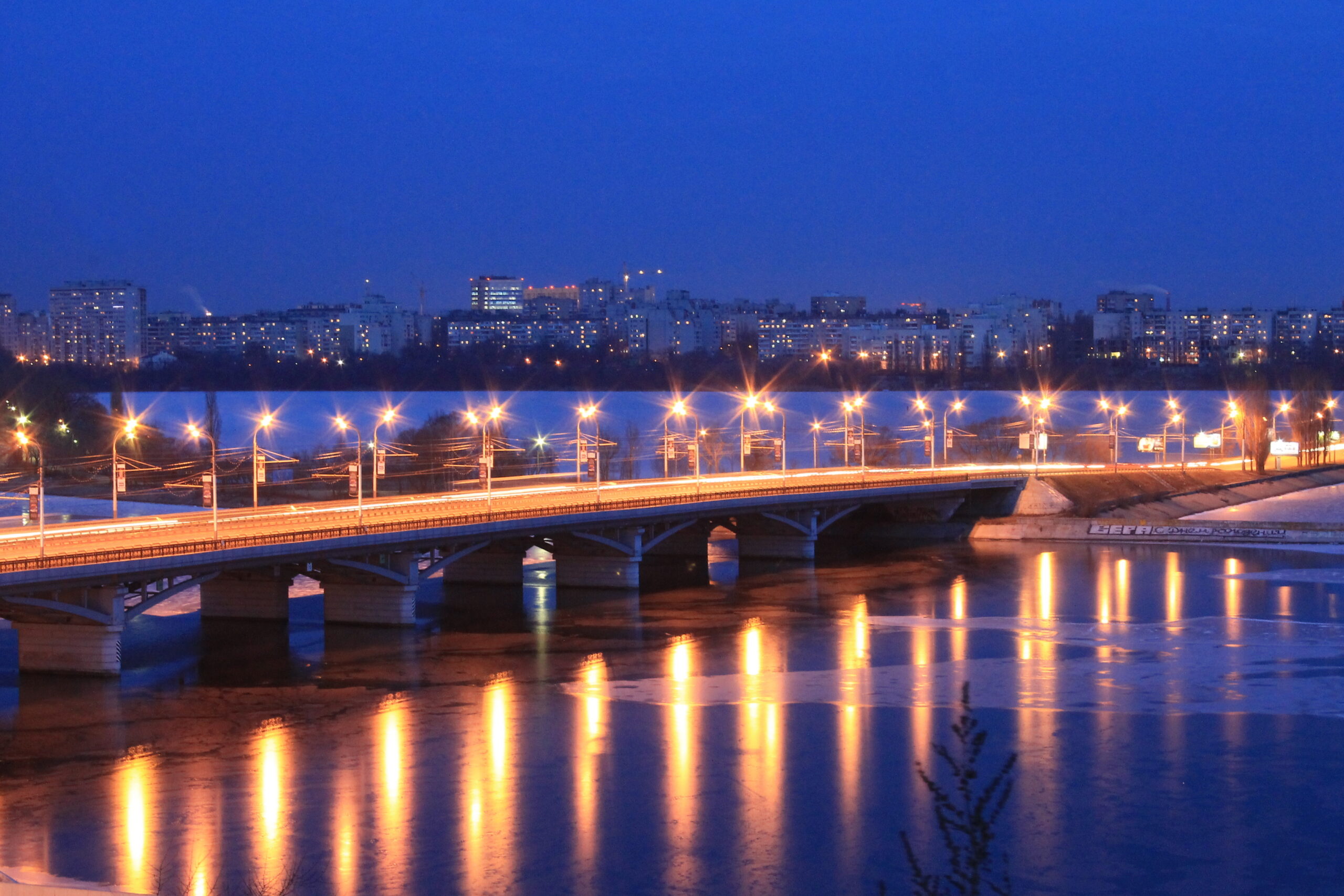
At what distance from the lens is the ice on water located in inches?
1030

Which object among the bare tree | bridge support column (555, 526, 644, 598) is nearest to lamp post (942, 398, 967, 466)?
the bare tree

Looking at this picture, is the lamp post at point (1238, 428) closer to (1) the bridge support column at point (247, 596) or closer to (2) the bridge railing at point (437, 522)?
(2) the bridge railing at point (437, 522)

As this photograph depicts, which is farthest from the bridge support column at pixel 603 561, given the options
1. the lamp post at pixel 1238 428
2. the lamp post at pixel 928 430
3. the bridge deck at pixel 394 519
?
the lamp post at pixel 1238 428

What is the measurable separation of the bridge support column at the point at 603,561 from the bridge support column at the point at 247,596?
9.09 m

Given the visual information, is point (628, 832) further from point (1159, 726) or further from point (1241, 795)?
point (1159, 726)

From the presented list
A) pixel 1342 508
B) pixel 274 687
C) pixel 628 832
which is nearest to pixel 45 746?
pixel 274 687

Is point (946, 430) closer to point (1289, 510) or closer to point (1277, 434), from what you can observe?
point (1289, 510)

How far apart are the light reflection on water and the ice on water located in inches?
6.6

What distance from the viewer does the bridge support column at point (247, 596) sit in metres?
36.2

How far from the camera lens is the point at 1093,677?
28.7m

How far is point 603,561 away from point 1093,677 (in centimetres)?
1787

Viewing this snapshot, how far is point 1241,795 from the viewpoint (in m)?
19.8

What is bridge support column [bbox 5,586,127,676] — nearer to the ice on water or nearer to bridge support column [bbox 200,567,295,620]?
bridge support column [bbox 200,567,295,620]

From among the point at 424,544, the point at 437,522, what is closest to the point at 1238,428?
the point at 437,522
